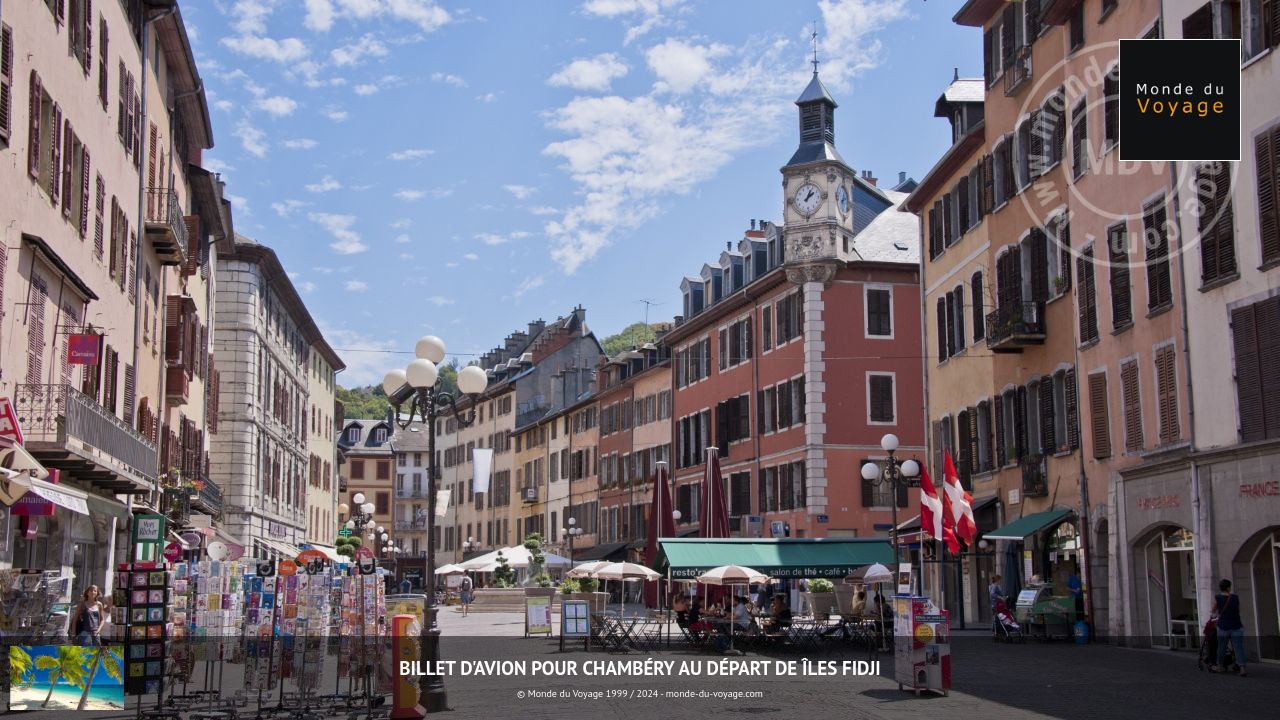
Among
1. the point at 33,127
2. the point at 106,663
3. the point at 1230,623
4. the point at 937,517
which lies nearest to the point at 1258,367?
the point at 1230,623

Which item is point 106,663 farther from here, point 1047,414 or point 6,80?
point 1047,414

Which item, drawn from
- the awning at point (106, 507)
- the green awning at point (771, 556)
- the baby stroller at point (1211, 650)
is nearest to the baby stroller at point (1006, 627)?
the green awning at point (771, 556)

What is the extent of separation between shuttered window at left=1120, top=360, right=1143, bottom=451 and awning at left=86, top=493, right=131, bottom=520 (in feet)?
63.4

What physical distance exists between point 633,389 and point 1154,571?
44.4 m

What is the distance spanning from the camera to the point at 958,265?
3919cm

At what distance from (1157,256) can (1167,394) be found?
2606 millimetres

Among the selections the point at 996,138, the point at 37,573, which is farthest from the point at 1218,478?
the point at 37,573

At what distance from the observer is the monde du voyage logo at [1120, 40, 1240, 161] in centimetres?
2227

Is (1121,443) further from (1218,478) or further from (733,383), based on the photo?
(733,383)

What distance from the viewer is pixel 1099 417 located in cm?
2933

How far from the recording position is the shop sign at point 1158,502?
83.4ft

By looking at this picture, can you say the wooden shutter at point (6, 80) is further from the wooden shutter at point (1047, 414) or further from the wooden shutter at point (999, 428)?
the wooden shutter at point (999, 428)

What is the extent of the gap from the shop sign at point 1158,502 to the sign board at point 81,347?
1902cm

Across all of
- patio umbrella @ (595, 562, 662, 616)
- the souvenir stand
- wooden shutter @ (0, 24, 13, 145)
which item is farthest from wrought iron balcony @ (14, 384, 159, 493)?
patio umbrella @ (595, 562, 662, 616)
